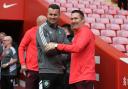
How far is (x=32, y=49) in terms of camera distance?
252 inches

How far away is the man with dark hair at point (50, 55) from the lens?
5.59m

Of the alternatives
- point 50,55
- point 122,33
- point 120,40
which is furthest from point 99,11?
point 50,55

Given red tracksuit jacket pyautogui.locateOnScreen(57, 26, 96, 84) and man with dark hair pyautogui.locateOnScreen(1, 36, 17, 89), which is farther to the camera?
man with dark hair pyautogui.locateOnScreen(1, 36, 17, 89)

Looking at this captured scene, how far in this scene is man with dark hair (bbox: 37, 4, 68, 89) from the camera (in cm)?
559

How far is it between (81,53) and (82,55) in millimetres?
29

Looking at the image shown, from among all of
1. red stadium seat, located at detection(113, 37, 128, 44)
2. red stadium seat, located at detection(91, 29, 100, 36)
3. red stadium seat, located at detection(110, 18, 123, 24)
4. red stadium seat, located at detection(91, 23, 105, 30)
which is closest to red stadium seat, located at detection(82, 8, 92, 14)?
→ red stadium seat, located at detection(110, 18, 123, 24)

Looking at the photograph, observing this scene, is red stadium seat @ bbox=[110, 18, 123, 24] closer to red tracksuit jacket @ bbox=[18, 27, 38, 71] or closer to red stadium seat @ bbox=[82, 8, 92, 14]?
red stadium seat @ bbox=[82, 8, 92, 14]

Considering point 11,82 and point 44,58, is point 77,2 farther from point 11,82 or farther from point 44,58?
point 44,58

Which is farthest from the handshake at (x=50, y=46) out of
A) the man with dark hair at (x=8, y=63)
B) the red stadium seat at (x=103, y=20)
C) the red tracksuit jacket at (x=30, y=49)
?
the red stadium seat at (x=103, y=20)

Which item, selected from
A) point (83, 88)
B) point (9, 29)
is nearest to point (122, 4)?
point (9, 29)

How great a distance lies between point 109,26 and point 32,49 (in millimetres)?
5099

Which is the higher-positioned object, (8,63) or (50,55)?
(50,55)

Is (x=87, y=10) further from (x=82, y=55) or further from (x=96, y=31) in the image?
(x=82, y=55)

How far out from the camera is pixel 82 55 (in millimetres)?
5344
